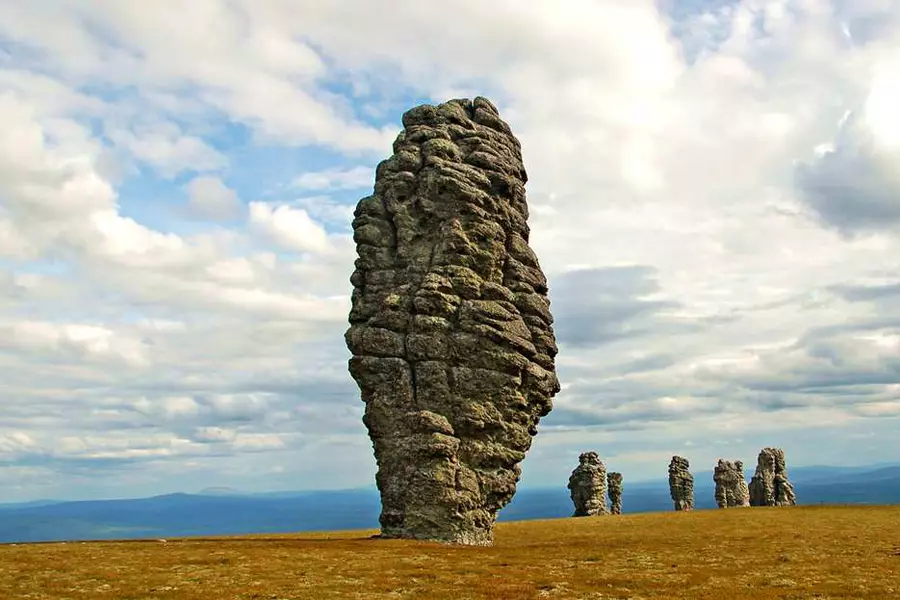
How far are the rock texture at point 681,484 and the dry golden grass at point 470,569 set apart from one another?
76.7 m

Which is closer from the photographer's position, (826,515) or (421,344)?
(421,344)

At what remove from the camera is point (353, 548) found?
55.0 m

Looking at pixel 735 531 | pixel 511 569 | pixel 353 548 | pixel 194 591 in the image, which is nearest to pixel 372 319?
pixel 353 548

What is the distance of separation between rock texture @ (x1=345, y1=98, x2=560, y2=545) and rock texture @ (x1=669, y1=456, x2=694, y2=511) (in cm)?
8418

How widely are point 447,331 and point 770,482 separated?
10407cm

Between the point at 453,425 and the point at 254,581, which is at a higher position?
the point at 453,425

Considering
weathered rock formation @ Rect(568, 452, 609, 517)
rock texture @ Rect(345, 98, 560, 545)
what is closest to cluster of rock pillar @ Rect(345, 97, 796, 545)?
rock texture @ Rect(345, 98, 560, 545)

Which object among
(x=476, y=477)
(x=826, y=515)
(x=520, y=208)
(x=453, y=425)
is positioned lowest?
(x=826, y=515)

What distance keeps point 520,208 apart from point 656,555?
36878 millimetres

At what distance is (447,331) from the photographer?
218 ft

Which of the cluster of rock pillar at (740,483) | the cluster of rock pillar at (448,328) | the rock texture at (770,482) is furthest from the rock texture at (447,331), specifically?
the rock texture at (770,482)

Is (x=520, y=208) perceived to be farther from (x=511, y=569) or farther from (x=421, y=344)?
(x=511, y=569)

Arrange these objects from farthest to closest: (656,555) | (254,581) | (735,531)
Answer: (735,531)
(656,555)
(254,581)

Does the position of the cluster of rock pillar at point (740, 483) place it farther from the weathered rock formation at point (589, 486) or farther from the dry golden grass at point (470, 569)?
the dry golden grass at point (470, 569)
